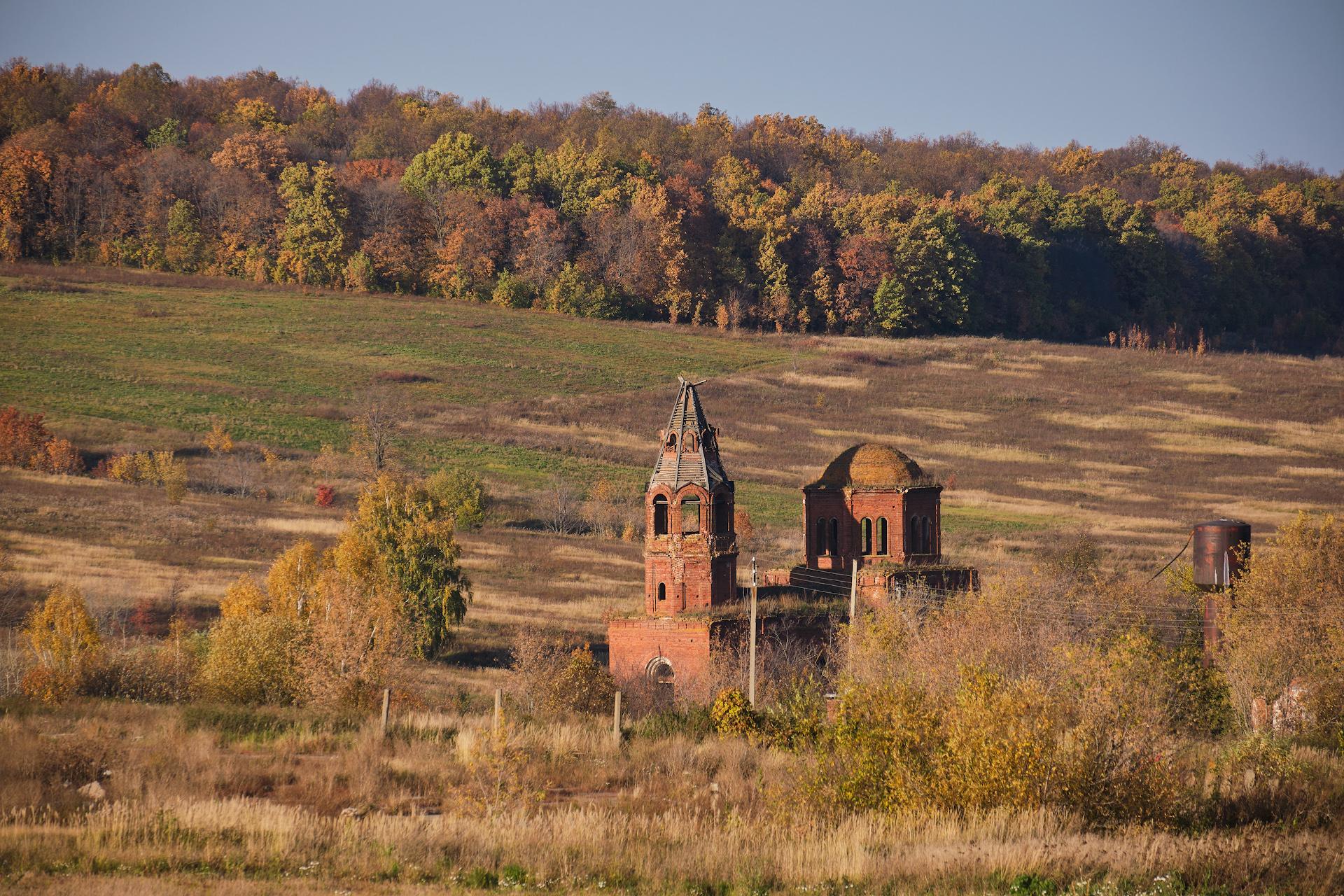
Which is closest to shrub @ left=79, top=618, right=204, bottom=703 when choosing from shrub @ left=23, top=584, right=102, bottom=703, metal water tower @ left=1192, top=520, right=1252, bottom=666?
shrub @ left=23, top=584, right=102, bottom=703

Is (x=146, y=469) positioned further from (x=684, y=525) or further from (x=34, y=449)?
(x=684, y=525)

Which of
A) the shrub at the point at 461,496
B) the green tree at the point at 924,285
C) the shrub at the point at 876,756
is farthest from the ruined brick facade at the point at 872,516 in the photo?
the green tree at the point at 924,285

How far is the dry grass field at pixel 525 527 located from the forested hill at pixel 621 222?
6.45m

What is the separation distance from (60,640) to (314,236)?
77.0 metres

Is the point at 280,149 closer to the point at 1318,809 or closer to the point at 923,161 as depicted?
the point at 923,161

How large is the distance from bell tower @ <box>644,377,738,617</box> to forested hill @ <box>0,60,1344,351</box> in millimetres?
68733

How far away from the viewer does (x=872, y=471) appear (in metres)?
55.9

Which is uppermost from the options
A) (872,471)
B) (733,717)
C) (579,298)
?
(579,298)

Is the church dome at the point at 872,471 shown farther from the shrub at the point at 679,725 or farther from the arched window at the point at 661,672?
the shrub at the point at 679,725

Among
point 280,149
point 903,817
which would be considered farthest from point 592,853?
point 280,149

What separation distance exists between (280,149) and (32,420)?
56.7 m

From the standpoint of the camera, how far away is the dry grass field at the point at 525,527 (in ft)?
62.2

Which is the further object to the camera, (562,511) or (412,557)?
(562,511)

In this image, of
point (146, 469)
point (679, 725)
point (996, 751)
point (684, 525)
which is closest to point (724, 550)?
point (684, 525)
